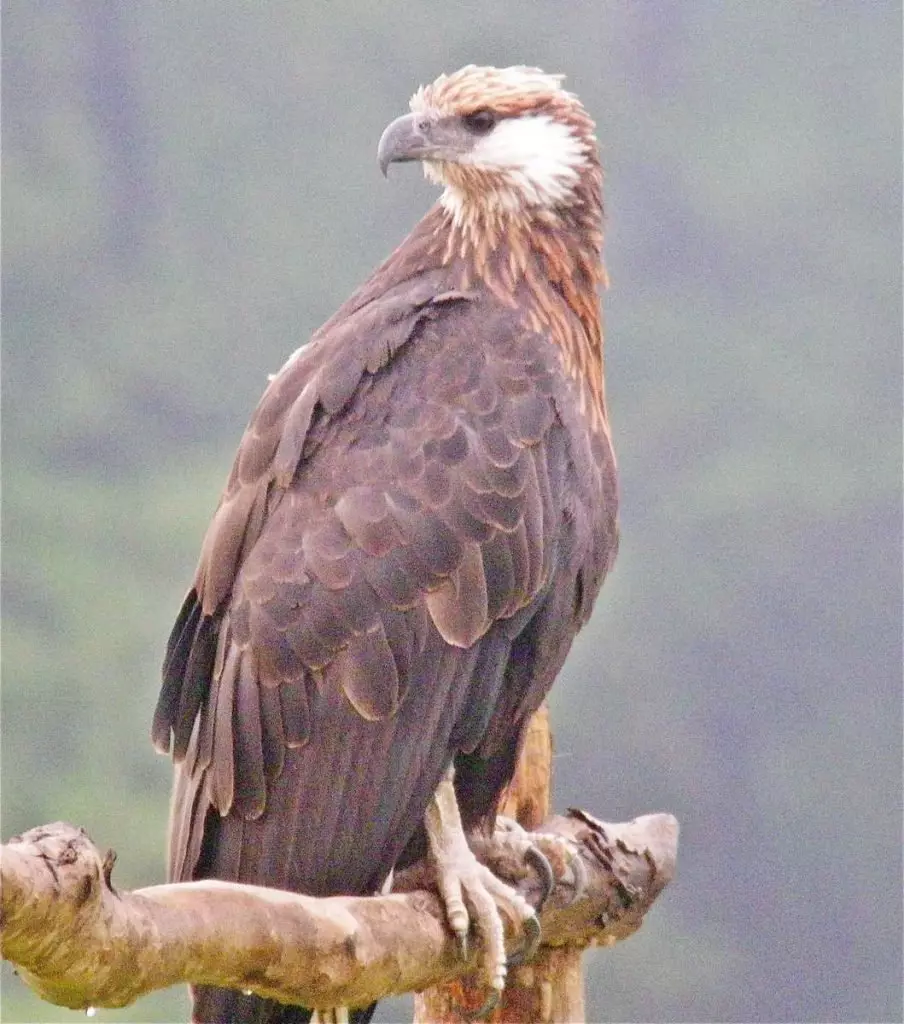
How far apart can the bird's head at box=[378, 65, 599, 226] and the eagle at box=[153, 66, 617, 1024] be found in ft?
0.63

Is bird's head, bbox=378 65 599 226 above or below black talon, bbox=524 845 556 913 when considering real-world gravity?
above

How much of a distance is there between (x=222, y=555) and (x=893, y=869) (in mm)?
2590

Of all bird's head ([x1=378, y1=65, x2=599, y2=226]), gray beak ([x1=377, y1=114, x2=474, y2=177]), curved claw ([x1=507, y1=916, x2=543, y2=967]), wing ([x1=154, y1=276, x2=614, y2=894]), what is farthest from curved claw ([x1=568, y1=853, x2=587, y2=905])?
gray beak ([x1=377, y1=114, x2=474, y2=177])

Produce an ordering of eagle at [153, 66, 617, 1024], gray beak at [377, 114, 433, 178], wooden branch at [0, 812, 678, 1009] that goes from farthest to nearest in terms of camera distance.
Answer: gray beak at [377, 114, 433, 178] → eagle at [153, 66, 617, 1024] → wooden branch at [0, 812, 678, 1009]

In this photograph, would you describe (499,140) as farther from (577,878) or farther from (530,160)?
(577,878)

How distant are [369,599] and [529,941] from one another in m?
0.68

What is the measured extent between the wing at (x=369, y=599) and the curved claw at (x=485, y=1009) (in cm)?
33

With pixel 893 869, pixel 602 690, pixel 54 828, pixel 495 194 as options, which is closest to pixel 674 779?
pixel 602 690

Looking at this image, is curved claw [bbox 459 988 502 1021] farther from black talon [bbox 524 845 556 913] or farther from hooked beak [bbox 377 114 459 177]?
hooked beak [bbox 377 114 459 177]

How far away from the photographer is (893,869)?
4359 mm

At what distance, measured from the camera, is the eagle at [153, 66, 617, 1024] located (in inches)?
94.1

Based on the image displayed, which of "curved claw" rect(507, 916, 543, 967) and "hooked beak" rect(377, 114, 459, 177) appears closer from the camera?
"curved claw" rect(507, 916, 543, 967)

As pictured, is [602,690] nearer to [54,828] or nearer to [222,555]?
[222,555]

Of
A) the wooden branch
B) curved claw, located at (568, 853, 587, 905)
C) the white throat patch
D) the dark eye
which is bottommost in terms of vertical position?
the wooden branch
